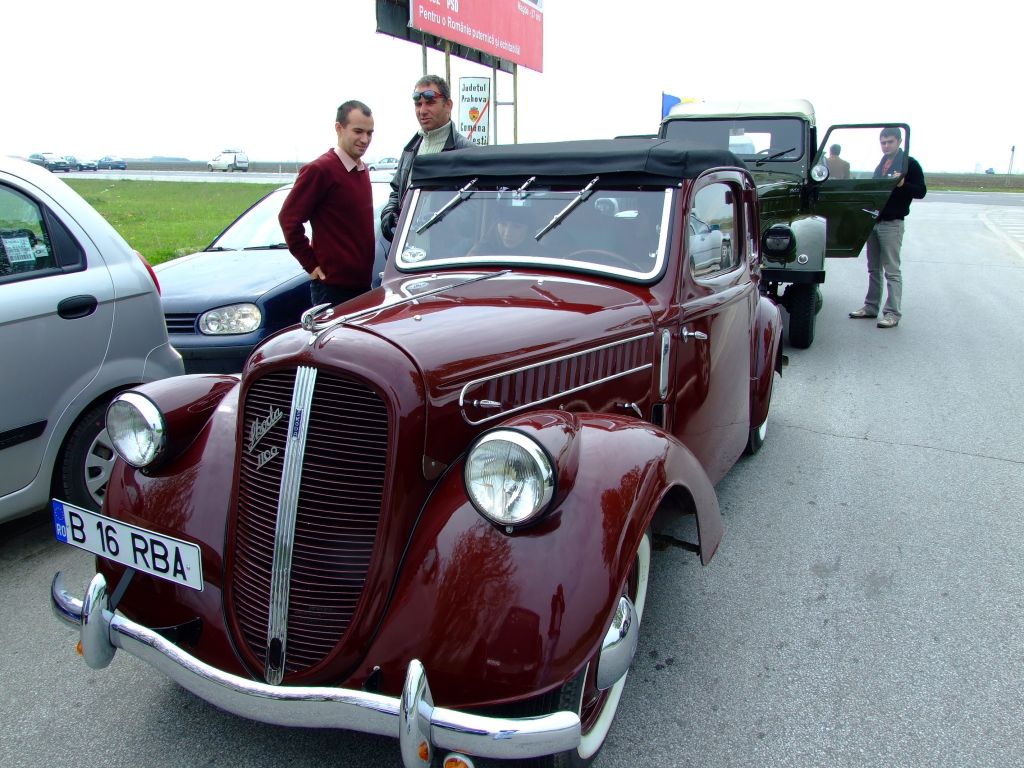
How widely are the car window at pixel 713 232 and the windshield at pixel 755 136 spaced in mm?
4875

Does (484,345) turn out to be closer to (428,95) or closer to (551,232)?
(551,232)

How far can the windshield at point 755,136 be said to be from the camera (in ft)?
27.2

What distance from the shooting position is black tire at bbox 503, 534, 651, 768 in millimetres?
1908

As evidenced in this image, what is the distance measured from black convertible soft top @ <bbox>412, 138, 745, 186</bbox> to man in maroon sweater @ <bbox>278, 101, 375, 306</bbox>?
90 cm

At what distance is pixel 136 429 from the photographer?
2498mm

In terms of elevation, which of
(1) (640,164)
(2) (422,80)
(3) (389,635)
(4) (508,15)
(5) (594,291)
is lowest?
(3) (389,635)

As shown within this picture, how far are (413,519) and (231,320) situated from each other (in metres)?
3.69

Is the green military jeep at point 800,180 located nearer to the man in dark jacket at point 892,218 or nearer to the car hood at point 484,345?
the man in dark jacket at point 892,218

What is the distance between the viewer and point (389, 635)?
196cm

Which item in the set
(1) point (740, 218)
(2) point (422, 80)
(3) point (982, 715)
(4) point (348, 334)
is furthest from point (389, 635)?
(2) point (422, 80)

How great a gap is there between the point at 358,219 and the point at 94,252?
135 centimetres

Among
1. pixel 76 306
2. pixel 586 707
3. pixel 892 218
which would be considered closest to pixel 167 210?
pixel 892 218

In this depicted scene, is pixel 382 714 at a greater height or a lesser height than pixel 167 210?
greater

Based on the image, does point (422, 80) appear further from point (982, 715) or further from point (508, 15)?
point (508, 15)
